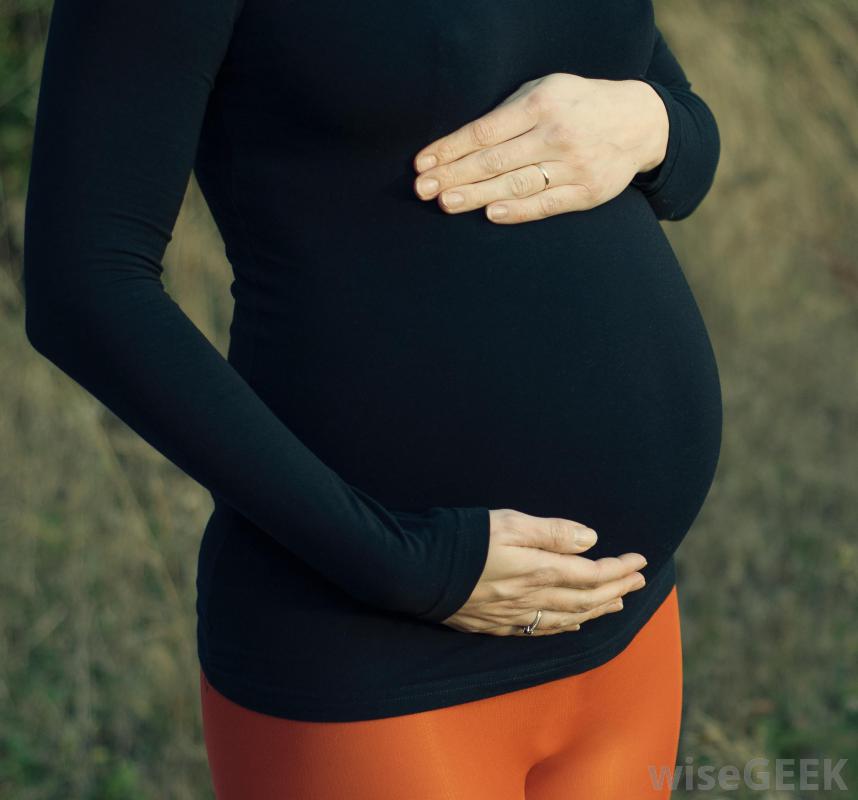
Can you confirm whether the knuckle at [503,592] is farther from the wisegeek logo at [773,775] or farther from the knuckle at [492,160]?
the wisegeek logo at [773,775]

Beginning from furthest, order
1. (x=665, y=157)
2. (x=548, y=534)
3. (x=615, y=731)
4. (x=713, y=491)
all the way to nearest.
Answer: (x=713, y=491) → (x=665, y=157) → (x=615, y=731) → (x=548, y=534)

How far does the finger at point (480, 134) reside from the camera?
1.07 m

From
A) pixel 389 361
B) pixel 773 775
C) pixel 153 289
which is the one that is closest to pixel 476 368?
pixel 389 361

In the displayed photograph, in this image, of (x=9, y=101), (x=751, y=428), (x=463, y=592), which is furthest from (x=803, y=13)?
(x=463, y=592)

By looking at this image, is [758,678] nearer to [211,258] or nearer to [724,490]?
[724,490]

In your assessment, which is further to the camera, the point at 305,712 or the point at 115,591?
the point at 115,591

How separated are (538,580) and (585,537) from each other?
78 mm

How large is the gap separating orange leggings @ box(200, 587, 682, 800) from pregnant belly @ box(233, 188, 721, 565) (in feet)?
0.54

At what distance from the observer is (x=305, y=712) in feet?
3.47

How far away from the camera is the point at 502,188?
1.12 m

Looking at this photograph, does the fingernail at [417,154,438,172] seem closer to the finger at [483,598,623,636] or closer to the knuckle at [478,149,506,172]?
the knuckle at [478,149,506,172]

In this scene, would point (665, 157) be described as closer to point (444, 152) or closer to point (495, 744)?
point (444, 152)

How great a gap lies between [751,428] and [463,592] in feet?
10.8

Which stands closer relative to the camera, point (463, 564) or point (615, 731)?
point (463, 564)
